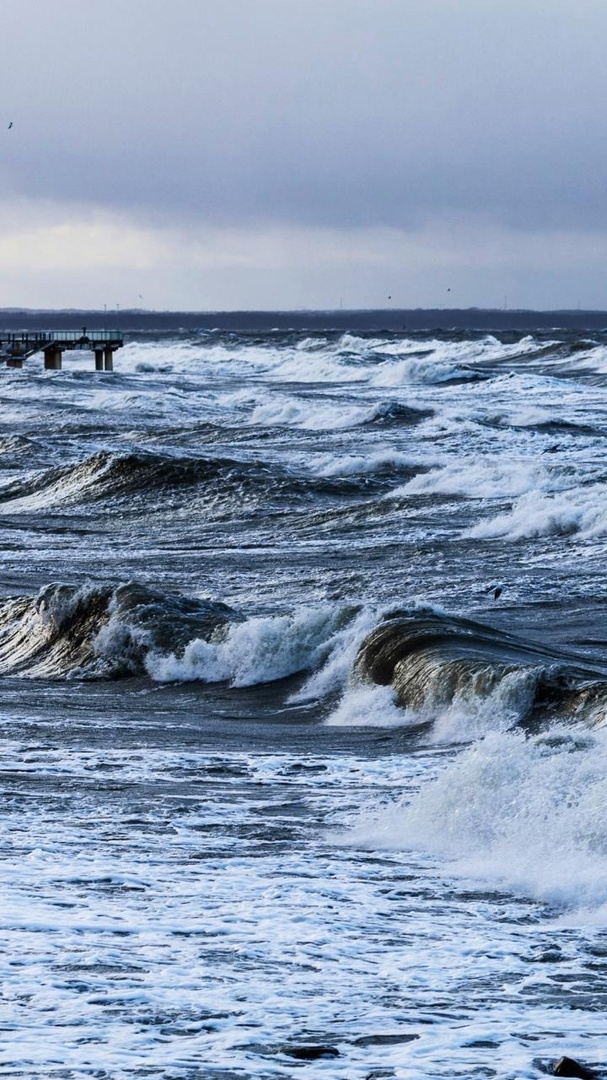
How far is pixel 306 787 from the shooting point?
455 inches

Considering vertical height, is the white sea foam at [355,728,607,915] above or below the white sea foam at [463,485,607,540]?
below

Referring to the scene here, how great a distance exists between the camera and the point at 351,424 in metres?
49.6

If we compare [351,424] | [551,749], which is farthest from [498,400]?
[551,749]

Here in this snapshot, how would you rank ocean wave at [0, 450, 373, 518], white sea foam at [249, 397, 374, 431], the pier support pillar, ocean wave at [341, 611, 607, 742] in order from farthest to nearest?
1. the pier support pillar
2. white sea foam at [249, 397, 374, 431]
3. ocean wave at [0, 450, 373, 518]
4. ocean wave at [341, 611, 607, 742]

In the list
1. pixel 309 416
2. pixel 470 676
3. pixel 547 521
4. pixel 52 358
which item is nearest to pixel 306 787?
pixel 470 676

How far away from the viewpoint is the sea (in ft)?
23.0

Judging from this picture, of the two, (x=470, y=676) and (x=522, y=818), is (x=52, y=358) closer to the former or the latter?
(x=470, y=676)

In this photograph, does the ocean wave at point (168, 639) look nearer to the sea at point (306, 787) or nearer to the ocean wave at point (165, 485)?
the sea at point (306, 787)

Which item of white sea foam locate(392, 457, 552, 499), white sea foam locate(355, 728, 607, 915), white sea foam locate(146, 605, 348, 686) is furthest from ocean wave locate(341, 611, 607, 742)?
white sea foam locate(392, 457, 552, 499)

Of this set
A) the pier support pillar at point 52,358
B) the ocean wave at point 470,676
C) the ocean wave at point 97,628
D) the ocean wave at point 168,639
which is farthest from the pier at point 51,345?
the ocean wave at point 470,676

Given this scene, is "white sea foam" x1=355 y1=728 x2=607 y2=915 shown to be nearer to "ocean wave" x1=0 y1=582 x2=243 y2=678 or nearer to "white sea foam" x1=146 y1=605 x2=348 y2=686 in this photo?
"white sea foam" x1=146 y1=605 x2=348 y2=686

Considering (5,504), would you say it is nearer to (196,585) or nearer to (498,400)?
(196,585)

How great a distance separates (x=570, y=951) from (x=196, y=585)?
1471cm

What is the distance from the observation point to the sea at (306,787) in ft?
23.0
